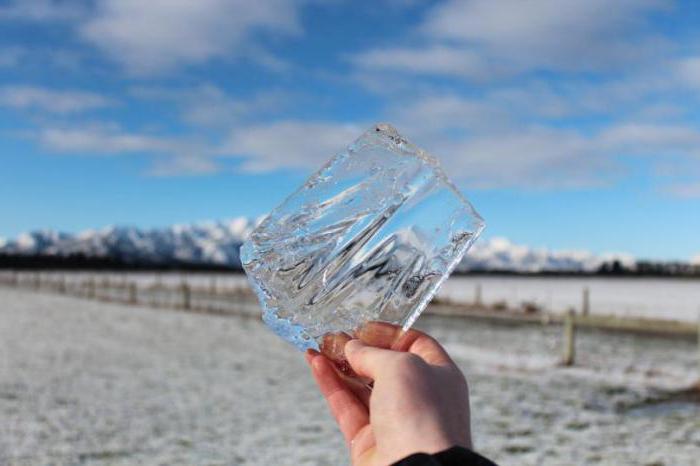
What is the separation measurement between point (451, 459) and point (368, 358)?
0.37 meters

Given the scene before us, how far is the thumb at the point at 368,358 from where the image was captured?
1556mm

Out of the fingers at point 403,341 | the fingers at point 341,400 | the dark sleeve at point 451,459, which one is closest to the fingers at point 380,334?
the fingers at point 403,341

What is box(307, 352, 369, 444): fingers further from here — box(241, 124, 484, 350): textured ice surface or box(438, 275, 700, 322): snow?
box(438, 275, 700, 322): snow

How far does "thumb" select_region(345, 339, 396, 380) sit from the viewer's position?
1.56m

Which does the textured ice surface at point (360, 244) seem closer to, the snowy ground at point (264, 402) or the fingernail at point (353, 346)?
the fingernail at point (353, 346)

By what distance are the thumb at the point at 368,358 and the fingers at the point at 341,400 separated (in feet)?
0.62

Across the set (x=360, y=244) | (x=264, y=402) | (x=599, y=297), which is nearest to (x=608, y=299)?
(x=599, y=297)

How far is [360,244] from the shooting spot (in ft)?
7.17

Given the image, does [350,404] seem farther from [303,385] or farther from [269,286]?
[303,385]

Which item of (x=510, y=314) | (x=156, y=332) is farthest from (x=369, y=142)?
(x=510, y=314)

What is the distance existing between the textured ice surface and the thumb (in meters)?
0.36

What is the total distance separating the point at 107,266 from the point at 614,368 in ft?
628

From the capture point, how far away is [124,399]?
1123 cm


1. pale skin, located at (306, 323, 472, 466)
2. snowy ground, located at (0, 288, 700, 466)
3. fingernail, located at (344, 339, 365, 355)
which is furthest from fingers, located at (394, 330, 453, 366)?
snowy ground, located at (0, 288, 700, 466)
